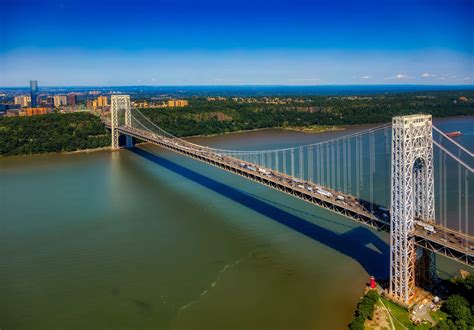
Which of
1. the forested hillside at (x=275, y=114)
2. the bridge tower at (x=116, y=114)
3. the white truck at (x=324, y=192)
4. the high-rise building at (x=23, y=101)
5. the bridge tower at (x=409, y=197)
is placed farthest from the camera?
the high-rise building at (x=23, y=101)

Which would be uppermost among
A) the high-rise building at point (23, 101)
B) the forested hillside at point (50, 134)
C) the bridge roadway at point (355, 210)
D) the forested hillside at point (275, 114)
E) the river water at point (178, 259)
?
the high-rise building at point (23, 101)

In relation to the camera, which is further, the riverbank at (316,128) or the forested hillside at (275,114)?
the riverbank at (316,128)

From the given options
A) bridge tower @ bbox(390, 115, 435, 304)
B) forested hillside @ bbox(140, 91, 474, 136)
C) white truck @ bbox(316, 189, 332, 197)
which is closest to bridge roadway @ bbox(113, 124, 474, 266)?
white truck @ bbox(316, 189, 332, 197)

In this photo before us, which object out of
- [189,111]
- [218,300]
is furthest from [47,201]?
[189,111]

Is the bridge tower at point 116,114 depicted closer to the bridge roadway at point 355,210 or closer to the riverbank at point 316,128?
the bridge roadway at point 355,210

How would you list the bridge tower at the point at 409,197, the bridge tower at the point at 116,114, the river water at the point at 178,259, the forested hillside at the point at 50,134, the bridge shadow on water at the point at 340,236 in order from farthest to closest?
the bridge tower at the point at 116,114, the forested hillside at the point at 50,134, the bridge shadow on water at the point at 340,236, the river water at the point at 178,259, the bridge tower at the point at 409,197

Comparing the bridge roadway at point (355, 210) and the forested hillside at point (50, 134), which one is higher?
the forested hillside at point (50, 134)

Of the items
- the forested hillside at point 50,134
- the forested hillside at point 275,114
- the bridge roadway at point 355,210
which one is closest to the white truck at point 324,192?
the bridge roadway at point 355,210
